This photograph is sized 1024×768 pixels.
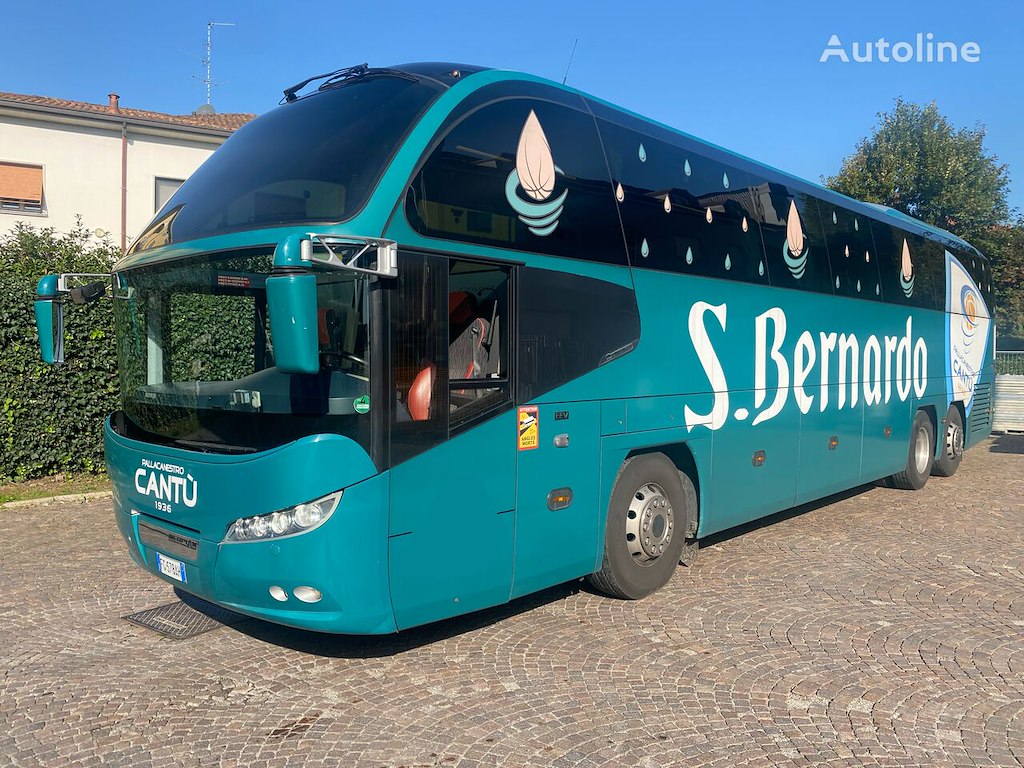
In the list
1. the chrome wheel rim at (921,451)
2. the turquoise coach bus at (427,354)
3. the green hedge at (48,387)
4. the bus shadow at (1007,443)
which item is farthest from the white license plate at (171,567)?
the bus shadow at (1007,443)

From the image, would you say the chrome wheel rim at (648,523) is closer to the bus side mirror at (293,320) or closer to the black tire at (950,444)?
the bus side mirror at (293,320)

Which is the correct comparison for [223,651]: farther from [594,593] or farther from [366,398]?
[594,593]

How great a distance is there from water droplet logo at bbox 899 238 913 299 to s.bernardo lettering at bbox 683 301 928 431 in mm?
396

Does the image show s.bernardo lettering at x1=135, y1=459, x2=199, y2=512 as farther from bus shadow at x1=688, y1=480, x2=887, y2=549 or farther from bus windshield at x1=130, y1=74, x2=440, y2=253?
bus shadow at x1=688, y1=480, x2=887, y2=549

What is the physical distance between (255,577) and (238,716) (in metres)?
0.70

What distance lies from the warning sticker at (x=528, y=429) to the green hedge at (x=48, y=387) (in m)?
7.42

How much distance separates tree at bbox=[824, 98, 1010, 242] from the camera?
31.7 metres

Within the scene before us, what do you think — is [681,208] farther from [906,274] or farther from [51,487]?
[51,487]

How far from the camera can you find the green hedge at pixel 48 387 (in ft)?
32.9

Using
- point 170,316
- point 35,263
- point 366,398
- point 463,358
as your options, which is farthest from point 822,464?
point 35,263

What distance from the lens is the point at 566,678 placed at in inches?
193

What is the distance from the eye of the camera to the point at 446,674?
16.1 ft

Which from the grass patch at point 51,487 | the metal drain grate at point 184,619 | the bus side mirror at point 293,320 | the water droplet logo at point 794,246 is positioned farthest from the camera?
the grass patch at point 51,487

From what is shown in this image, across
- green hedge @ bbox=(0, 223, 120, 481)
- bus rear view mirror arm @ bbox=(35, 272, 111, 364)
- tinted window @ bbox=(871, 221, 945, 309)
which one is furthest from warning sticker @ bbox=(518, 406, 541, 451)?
green hedge @ bbox=(0, 223, 120, 481)
